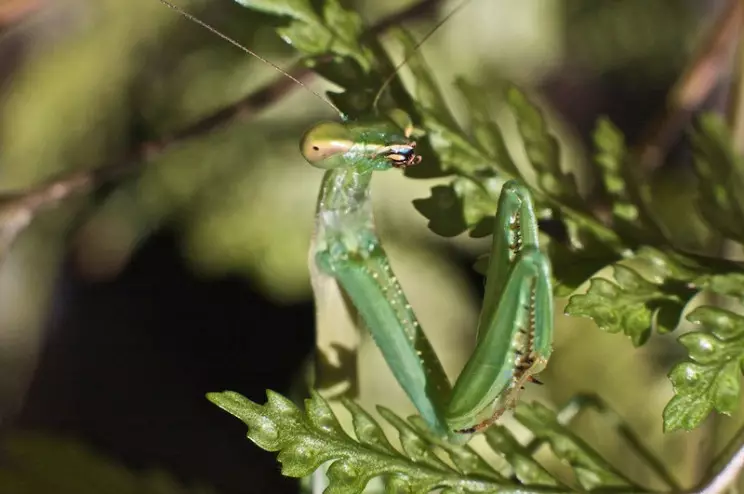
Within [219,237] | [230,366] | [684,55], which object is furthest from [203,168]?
[684,55]

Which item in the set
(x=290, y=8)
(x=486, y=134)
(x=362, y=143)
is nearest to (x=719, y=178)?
(x=486, y=134)

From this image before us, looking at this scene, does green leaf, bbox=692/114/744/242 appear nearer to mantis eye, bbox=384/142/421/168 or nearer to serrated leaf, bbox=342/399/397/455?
mantis eye, bbox=384/142/421/168

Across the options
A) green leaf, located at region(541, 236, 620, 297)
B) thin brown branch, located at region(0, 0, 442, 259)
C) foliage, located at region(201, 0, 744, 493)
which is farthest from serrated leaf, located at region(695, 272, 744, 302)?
thin brown branch, located at region(0, 0, 442, 259)

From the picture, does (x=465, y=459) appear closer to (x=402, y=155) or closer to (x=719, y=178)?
(x=402, y=155)

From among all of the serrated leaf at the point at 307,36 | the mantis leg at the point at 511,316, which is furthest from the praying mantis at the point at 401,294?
the serrated leaf at the point at 307,36

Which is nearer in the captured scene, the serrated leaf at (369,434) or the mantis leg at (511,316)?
the mantis leg at (511,316)

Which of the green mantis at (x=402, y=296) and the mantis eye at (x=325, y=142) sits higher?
the mantis eye at (x=325, y=142)

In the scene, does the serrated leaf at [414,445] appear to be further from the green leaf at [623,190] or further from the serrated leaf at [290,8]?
the serrated leaf at [290,8]
